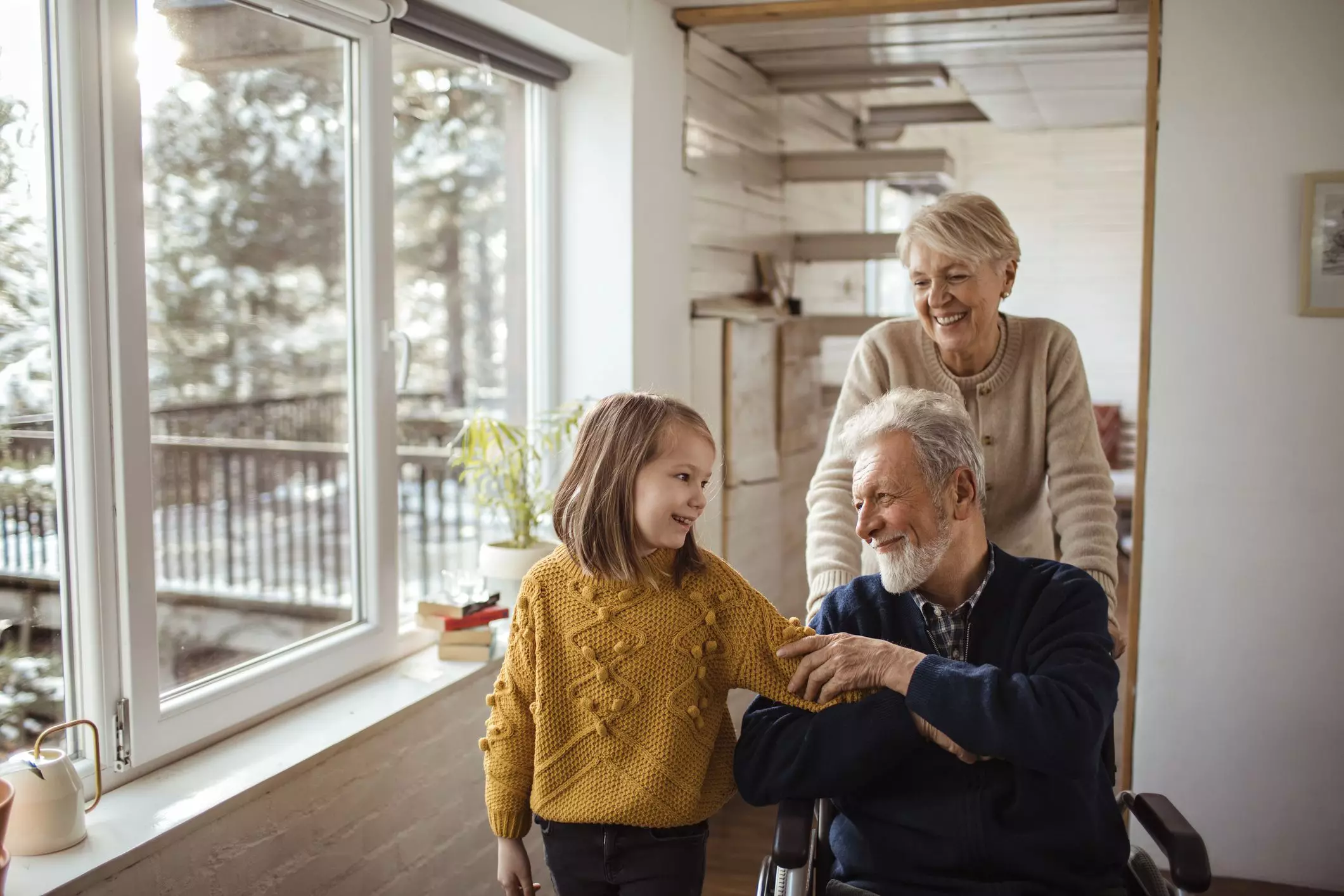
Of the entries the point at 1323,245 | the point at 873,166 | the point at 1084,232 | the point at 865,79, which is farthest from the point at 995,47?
the point at 1084,232

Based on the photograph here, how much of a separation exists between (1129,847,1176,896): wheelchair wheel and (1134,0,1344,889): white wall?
5.25 ft

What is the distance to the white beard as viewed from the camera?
179cm

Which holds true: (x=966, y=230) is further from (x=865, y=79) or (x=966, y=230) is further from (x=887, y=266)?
(x=887, y=266)

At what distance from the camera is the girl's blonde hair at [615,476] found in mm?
1722

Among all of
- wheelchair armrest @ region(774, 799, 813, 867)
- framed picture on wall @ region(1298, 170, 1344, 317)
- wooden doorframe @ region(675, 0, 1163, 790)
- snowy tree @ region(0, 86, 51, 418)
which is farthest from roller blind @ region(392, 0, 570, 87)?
framed picture on wall @ region(1298, 170, 1344, 317)

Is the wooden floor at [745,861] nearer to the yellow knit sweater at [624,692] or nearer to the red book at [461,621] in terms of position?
the red book at [461,621]

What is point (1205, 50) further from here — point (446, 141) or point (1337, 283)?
point (446, 141)

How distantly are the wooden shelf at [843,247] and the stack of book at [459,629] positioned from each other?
2.16 meters

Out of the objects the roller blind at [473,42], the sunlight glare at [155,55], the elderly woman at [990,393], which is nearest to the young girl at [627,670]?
the elderly woman at [990,393]

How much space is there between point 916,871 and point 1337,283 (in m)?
2.14

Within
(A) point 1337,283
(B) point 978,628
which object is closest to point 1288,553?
(A) point 1337,283

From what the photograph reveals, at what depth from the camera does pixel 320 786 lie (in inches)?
90.4

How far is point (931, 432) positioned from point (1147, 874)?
0.72 metres

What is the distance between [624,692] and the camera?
1.73 metres
